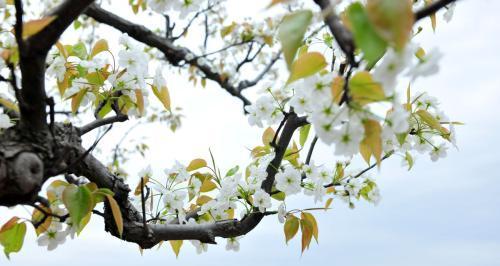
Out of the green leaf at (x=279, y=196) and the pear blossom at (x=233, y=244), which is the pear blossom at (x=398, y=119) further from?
the pear blossom at (x=233, y=244)

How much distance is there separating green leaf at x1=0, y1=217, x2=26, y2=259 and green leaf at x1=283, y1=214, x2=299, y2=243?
1.93 ft

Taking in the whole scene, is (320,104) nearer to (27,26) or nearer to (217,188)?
(27,26)

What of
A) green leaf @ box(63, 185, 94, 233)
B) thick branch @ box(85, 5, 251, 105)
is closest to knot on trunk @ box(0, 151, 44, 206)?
green leaf @ box(63, 185, 94, 233)

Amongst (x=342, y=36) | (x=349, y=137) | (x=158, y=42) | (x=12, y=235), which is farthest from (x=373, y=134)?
(x=158, y=42)

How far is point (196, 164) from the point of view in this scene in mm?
1327

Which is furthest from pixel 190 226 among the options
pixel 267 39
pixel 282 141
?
pixel 267 39

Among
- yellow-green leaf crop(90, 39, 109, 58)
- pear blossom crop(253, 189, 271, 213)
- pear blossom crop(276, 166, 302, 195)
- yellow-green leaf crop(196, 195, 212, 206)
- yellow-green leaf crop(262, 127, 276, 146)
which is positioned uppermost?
yellow-green leaf crop(90, 39, 109, 58)

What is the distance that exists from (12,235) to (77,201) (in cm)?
24

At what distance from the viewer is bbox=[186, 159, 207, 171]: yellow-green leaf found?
132cm

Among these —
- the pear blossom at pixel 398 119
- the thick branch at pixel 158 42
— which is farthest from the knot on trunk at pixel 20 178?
the thick branch at pixel 158 42

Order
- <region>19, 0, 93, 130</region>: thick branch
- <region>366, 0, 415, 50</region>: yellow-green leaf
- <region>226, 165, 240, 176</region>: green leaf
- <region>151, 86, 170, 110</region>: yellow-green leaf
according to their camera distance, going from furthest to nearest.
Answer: <region>226, 165, 240, 176</region>: green leaf
<region>151, 86, 170, 110</region>: yellow-green leaf
<region>19, 0, 93, 130</region>: thick branch
<region>366, 0, 415, 50</region>: yellow-green leaf

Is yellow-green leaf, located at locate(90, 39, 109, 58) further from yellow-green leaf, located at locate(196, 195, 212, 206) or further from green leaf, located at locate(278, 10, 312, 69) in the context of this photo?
green leaf, located at locate(278, 10, 312, 69)

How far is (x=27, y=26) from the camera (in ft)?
2.25

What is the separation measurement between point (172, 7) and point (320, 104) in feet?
2.24
